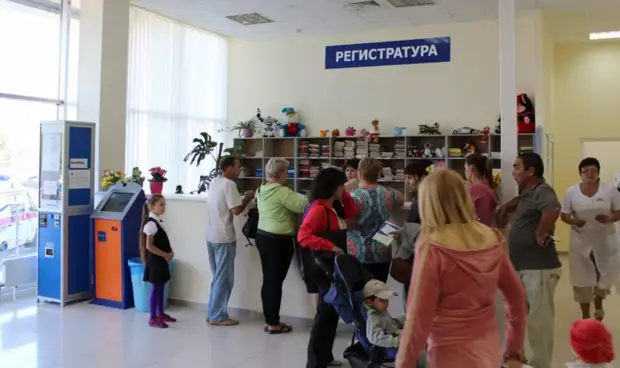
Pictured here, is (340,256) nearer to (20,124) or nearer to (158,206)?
(158,206)

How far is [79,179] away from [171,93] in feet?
11.4

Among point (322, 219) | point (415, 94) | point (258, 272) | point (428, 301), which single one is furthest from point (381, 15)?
point (428, 301)

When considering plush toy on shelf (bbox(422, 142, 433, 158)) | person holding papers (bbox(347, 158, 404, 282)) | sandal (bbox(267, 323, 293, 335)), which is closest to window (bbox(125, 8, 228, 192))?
plush toy on shelf (bbox(422, 142, 433, 158))

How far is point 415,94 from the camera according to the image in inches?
354

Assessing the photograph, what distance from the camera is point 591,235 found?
5043 mm

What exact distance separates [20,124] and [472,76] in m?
6.48

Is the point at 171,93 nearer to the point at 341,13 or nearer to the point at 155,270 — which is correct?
the point at 341,13

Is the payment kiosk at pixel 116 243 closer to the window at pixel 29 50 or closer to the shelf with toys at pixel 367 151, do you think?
the window at pixel 29 50

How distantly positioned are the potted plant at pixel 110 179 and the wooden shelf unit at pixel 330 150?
12.1ft

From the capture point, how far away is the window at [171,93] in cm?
843

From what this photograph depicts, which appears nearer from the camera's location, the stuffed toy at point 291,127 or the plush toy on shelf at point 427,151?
the plush toy on shelf at point 427,151

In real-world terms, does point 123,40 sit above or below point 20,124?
above

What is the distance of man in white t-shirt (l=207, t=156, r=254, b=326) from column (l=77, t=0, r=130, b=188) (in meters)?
2.30

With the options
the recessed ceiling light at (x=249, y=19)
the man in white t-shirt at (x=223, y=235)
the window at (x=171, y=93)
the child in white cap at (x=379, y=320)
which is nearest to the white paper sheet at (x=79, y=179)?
the man in white t-shirt at (x=223, y=235)
